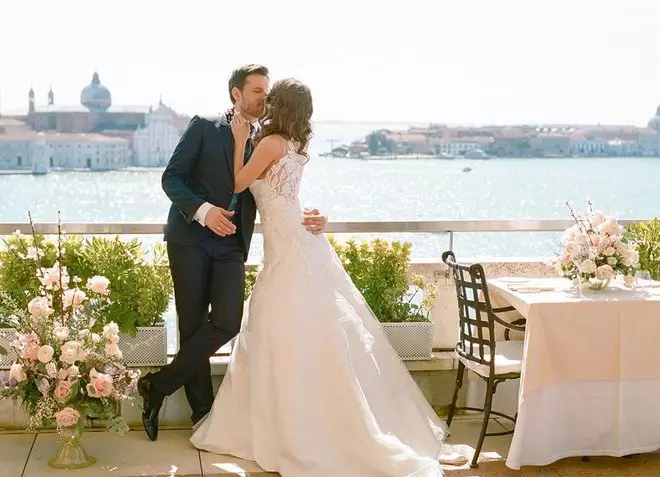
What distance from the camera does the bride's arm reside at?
438cm

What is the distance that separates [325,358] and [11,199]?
42.7 metres

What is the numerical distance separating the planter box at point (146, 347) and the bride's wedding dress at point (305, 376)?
0.48m

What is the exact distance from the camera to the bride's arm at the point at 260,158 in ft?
14.4

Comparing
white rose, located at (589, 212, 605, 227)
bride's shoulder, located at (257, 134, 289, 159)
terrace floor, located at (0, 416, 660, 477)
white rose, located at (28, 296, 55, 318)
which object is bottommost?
terrace floor, located at (0, 416, 660, 477)

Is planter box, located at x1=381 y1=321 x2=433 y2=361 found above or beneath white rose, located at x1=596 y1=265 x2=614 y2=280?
beneath

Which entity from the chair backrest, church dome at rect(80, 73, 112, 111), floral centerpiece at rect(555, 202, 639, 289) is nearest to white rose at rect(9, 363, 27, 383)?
the chair backrest

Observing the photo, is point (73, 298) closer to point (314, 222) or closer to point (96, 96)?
point (314, 222)

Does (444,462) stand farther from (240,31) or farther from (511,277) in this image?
(240,31)

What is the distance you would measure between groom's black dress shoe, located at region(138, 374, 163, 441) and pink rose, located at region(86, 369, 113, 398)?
1.36ft

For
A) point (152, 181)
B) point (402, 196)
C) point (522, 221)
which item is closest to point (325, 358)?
point (522, 221)

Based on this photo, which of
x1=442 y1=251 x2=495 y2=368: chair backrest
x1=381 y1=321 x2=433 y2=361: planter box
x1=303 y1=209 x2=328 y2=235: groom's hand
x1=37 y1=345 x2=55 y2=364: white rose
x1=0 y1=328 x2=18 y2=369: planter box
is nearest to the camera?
x1=37 y1=345 x2=55 y2=364: white rose

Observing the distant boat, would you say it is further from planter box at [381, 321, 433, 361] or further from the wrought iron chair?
the wrought iron chair

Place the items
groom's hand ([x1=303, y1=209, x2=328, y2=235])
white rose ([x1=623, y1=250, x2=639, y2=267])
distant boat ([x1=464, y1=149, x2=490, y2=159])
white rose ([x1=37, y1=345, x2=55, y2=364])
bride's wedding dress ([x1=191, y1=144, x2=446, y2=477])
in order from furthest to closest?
1. distant boat ([x1=464, y1=149, x2=490, y2=159])
2. white rose ([x1=623, y1=250, x2=639, y2=267])
3. groom's hand ([x1=303, y1=209, x2=328, y2=235])
4. bride's wedding dress ([x1=191, y1=144, x2=446, y2=477])
5. white rose ([x1=37, y1=345, x2=55, y2=364])

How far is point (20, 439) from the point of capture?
15.4 ft
